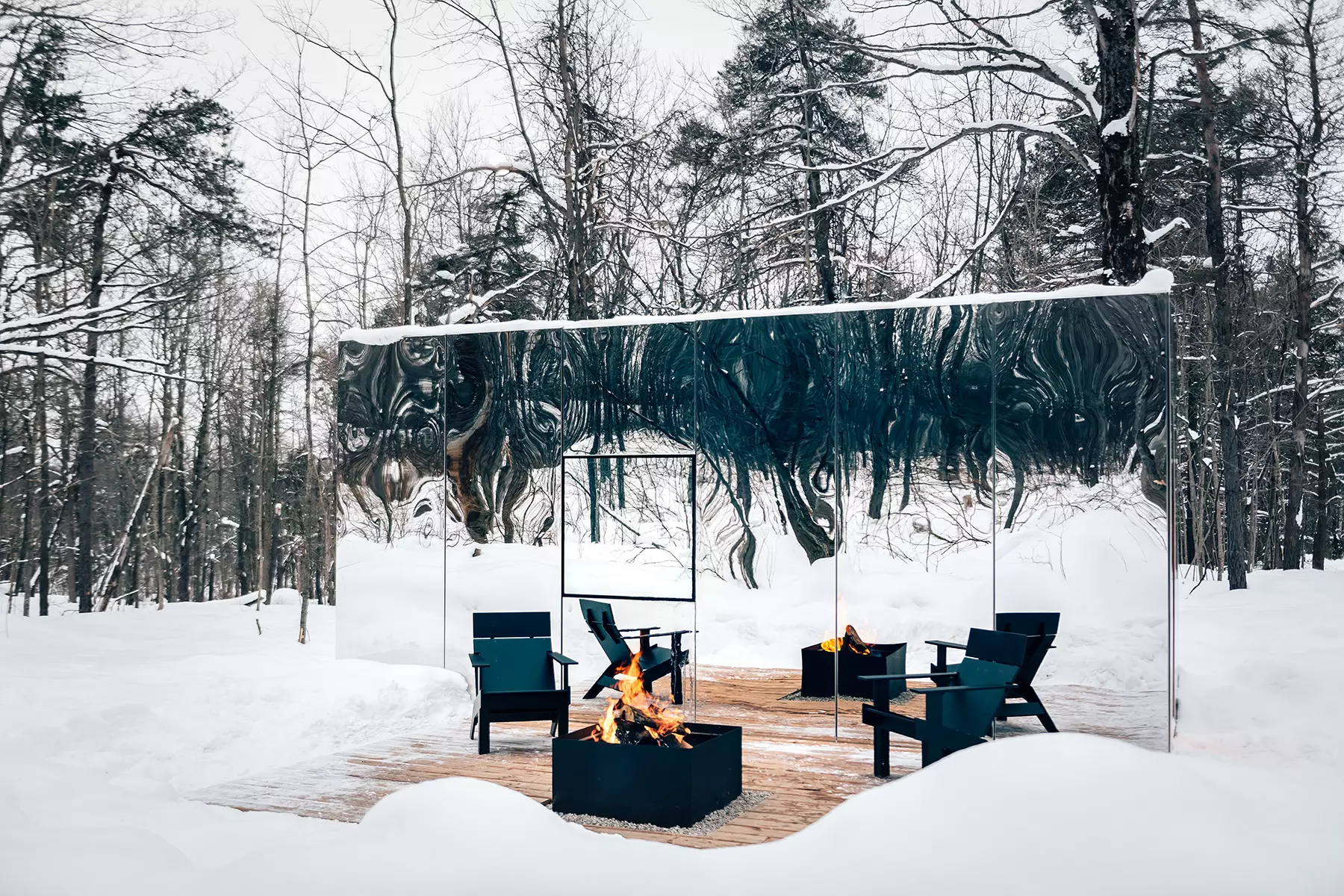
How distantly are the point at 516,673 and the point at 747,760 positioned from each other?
72.0 inches

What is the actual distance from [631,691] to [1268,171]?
54.4 ft

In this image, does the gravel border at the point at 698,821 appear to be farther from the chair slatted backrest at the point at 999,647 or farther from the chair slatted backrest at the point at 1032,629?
the chair slatted backrest at the point at 1032,629

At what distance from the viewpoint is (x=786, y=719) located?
7727 mm

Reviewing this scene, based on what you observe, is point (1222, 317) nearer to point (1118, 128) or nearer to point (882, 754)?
point (1118, 128)

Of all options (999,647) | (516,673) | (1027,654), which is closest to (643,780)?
(516,673)

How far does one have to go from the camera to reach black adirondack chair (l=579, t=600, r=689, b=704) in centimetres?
809

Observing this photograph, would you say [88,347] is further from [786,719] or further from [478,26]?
[786,719]

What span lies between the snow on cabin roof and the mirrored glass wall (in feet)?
0.17

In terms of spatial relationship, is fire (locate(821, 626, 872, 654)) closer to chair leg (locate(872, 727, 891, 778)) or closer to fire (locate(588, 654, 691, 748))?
chair leg (locate(872, 727, 891, 778))

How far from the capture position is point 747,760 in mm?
6477

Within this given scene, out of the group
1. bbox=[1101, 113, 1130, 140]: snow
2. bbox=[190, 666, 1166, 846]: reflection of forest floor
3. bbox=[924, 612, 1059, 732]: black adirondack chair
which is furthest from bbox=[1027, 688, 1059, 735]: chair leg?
bbox=[1101, 113, 1130, 140]: snow

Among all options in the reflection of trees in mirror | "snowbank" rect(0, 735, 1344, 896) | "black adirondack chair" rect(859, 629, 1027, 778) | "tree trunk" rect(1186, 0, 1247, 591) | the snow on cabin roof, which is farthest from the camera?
Answer: "tree trunk" rect(1186, 0, 1247, 591)

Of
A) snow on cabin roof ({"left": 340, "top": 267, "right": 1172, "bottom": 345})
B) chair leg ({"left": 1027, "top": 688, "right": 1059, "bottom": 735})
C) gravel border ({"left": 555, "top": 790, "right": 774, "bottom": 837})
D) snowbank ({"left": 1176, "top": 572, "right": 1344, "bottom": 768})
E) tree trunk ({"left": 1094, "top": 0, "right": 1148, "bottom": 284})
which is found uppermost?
tree trunk ({"left": 1094, "top": 0, "right": 1148, "bottom": 284})

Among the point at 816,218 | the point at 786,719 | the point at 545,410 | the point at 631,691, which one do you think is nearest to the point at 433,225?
the point at 816,218
